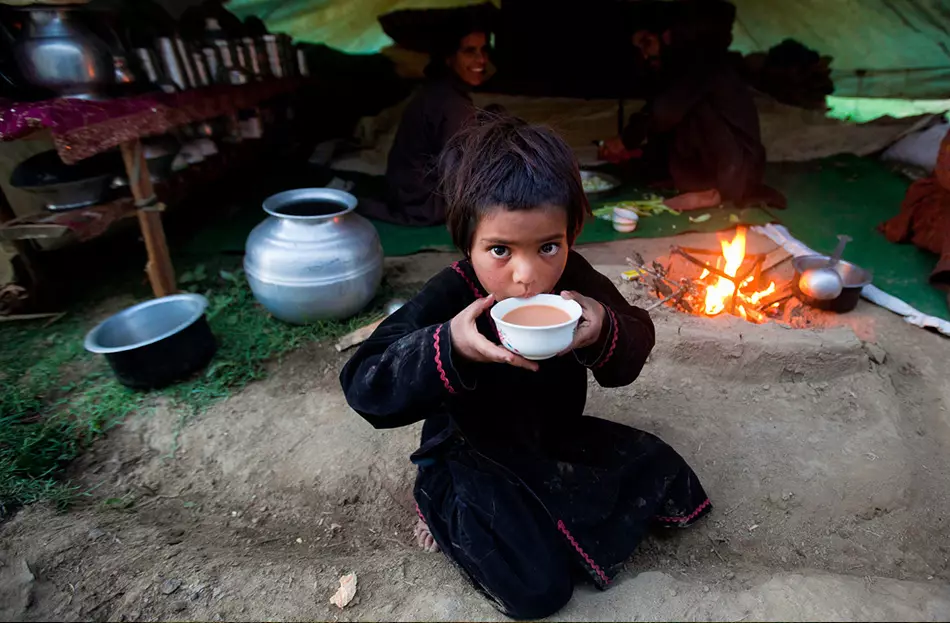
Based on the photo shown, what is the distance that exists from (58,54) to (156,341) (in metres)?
1.86

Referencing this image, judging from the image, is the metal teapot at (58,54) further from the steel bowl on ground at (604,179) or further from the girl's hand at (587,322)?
the steel bowl on ground at (604,179)

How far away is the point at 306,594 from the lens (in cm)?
187

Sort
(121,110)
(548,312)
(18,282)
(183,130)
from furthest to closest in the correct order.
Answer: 1. (183,130)
2. (18,282)
3. (121,110)
4. (548,312)

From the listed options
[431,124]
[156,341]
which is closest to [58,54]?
[156,341]

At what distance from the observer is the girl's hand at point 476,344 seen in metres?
1.42

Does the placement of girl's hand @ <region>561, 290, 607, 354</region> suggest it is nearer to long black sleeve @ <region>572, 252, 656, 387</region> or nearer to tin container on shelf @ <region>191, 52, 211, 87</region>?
long black sleeve @ <region>572, 252, 656, 387</region>

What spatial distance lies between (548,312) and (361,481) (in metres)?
1.61

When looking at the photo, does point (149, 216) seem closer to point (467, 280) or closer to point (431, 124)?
point (431, 124)

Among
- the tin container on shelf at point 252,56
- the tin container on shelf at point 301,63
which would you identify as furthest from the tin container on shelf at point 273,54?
the tin container on shelf at point 301,63

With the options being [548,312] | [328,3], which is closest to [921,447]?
[548,312]

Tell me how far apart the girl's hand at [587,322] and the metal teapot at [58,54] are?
11.7ft

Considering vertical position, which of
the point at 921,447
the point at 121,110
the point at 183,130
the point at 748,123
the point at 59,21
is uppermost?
the point at 59,21

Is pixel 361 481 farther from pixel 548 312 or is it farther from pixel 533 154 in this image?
pixel 533 154

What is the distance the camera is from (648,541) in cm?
222
